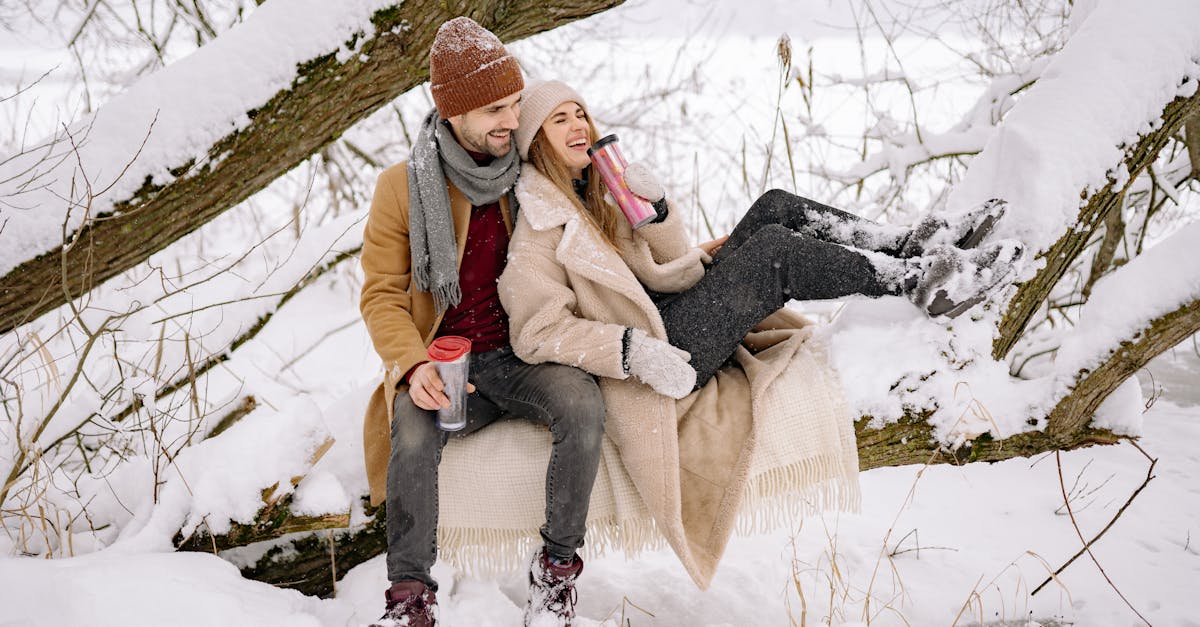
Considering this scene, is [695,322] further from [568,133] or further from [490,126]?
[490,126]

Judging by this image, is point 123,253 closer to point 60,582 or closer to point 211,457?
point 211,457

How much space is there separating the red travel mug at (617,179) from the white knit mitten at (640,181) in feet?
0.06

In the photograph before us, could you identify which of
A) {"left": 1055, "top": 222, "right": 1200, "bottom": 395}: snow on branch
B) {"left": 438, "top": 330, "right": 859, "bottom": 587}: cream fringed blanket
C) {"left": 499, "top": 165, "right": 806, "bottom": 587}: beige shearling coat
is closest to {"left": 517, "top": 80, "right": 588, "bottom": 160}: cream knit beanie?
{"left": 499, "top": 165, "right": 806, "bottom": 587}: beige shearling coat

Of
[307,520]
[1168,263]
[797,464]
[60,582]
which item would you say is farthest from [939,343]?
[60,582]

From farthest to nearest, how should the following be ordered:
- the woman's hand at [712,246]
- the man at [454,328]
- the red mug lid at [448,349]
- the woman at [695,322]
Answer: the woman's hand at [712,246], the woman at [695,322], the man at [454,328], the red mug lid at [448,349]

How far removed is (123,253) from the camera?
2564 mm

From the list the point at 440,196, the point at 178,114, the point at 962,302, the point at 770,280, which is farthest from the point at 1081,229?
the point at 178,114

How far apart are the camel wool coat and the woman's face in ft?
0.84

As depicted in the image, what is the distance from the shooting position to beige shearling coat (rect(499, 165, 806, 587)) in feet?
7.06

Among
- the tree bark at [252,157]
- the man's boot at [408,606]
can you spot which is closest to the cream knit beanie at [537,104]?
the tree bark at [252,157]

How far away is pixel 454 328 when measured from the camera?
2420 mm

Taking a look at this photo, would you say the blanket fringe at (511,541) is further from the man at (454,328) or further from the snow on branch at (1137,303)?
the snow on branch at (1137,303)

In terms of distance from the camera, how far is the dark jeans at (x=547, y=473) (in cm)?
205

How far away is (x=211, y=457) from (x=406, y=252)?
88 centimetres
